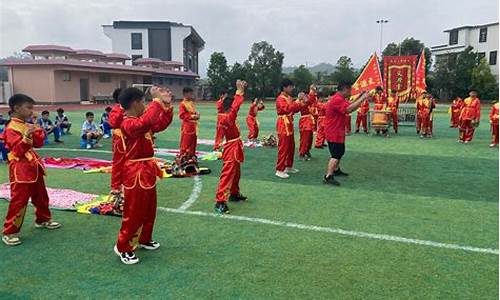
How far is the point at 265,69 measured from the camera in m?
53.2

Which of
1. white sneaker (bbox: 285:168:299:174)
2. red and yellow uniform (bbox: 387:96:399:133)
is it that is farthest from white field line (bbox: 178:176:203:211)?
red and yellow uniform (bbox: 387:96:399:133)

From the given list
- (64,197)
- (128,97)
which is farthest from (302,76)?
(128,97)

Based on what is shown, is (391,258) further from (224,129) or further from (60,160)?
(60,160)

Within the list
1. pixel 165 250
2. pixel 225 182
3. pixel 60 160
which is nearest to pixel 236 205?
pixel 225 182

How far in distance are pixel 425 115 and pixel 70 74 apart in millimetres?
35785

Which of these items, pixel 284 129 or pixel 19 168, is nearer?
pixel 19 168

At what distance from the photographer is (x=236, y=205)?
259 inches

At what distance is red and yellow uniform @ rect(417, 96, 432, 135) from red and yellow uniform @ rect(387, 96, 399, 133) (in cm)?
94

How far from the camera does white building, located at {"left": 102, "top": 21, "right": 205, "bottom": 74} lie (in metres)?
65.9

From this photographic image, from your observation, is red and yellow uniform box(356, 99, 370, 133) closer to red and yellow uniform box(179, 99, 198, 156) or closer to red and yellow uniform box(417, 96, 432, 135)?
red and yellow uniform box(417, 96, 432, 135)

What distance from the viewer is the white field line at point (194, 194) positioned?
654 cm

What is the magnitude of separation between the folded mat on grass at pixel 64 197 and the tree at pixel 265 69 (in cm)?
4644

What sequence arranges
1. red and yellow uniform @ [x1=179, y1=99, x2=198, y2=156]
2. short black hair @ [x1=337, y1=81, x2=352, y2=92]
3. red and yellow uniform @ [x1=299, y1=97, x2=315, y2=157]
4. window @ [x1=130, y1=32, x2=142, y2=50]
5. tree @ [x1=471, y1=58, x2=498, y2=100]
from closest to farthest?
short black hair @ [x1=337, y1=81, x2=352, y2=92], red and yellow uniform @ [x1=179, y1=99, x2=198, y2=156], red and yellow uniform @ [x1=299, y1=97, x2=315, y2=157], tree @ [x1=471, y1=58, x2=498, y2=100], window @ [x1=130, y1=32, x2=142, y2=50]

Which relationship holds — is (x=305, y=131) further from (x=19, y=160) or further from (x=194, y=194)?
(x=19, y=160)
